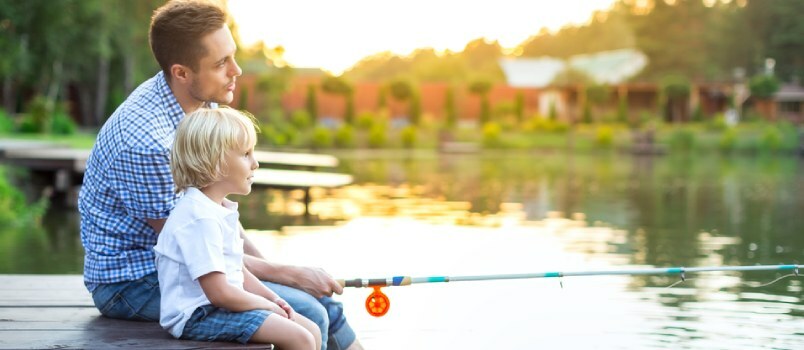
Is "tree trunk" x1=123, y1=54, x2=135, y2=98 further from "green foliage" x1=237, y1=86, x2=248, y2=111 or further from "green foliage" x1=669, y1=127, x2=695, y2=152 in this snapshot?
"green foliage" x1=669, y1=127, x2=695, y2=152

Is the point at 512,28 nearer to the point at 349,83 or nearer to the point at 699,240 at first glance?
the point at 349,83

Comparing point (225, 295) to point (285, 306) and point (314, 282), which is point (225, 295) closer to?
point (285, 306)

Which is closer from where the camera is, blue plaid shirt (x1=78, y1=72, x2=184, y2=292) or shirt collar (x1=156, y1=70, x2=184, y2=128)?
blue plaid shirt (x1=78, y1=72, x2=184, y2=292)

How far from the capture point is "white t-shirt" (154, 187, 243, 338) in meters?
2.48

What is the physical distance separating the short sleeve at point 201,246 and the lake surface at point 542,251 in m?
1.30

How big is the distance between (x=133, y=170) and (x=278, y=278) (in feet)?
1.69

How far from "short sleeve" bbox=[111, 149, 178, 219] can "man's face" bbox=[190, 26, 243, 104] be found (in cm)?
24

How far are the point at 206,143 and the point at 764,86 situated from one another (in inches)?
1377

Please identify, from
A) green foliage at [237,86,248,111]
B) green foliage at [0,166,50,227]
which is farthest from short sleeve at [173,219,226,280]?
green foliage at [237,86,248,111]

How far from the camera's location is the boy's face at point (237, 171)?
2545 mm

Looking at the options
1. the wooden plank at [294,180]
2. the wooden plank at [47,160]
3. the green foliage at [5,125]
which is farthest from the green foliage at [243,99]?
the wooden plank at [47,160]

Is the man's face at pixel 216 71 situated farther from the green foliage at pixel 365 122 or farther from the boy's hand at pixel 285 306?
the green foliage at pixel 365 122

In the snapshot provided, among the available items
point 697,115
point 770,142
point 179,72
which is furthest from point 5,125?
point 697,115

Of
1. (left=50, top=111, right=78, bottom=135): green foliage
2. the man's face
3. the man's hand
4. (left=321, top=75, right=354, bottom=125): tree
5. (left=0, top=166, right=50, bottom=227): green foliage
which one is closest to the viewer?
the man's face
